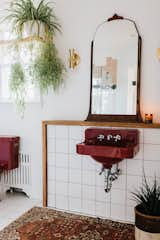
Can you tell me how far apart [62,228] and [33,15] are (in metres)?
2.27

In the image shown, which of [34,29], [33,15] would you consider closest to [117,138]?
[34,29]

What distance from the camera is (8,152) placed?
119 inches

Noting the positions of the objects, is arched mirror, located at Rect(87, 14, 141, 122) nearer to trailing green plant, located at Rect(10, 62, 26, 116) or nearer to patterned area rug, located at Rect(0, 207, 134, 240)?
trailing green plant, located at Rect(10, 62, 26, 116)

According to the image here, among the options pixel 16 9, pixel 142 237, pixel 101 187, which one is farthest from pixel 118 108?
pixel 16 9

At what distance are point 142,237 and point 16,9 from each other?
2791 millimetres

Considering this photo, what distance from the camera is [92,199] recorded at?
8.79ft

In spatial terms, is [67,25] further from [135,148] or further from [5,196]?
[5,196]

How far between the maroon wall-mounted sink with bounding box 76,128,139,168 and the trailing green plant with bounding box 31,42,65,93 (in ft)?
2.39

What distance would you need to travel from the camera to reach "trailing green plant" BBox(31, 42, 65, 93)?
275 centimetres

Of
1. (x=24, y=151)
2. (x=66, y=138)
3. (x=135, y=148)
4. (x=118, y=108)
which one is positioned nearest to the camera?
(x=135, y=148)

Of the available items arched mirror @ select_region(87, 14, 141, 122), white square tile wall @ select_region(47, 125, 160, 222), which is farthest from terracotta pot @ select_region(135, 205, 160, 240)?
arched mirror @ select_region(87, 14, 141, 122)

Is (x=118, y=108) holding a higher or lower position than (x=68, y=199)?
higher

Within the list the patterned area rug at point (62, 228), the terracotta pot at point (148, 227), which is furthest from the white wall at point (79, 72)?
the terracotta pot at point (148, 227)

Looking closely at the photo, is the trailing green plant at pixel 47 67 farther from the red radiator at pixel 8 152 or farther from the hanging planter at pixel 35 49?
the red radiator at pixel 8 152
